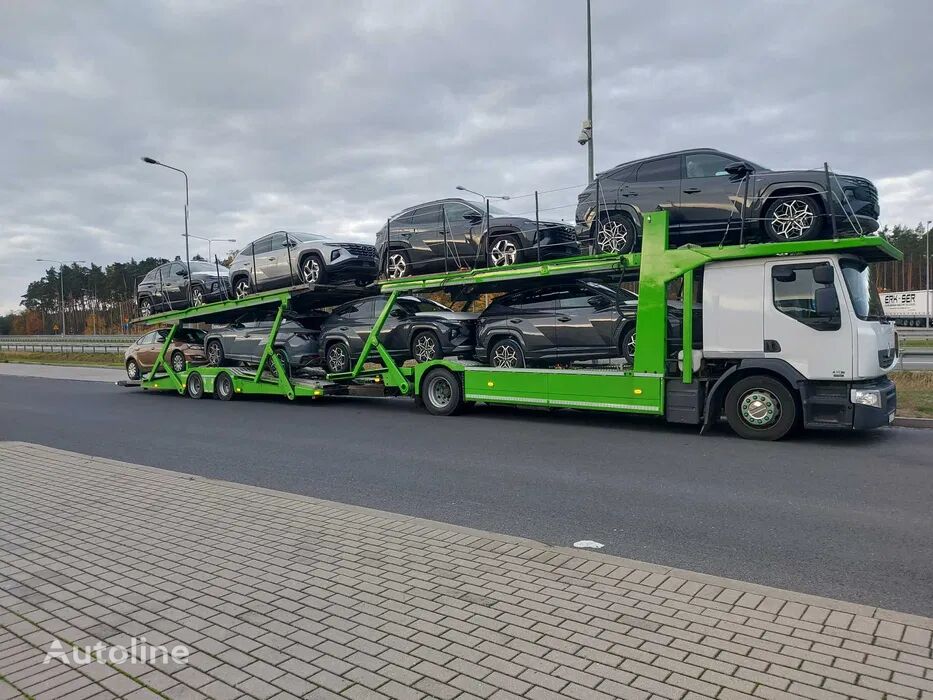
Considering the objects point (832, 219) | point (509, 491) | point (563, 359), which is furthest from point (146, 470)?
point (832, 219)

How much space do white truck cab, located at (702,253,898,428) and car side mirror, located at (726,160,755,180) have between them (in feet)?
3.78

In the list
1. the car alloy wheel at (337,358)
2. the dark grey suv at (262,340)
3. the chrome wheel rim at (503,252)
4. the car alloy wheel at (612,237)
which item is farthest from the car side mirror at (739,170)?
the dark grey suv at (262,340)

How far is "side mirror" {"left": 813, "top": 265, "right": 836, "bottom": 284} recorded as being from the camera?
9.12 meters

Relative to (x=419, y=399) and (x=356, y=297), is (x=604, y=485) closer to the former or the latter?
(x=419, y=399)

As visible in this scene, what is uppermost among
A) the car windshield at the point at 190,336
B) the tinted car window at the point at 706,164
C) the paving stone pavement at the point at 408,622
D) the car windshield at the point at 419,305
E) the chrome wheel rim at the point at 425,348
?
the tinted car window at the point at 706,164

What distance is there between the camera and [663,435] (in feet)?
34.5

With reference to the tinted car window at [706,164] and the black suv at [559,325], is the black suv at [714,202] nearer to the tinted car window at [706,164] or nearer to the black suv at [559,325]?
the tinted car window at [706,164]

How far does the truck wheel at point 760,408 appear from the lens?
9484 millimetres

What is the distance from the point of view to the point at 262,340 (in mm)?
16344

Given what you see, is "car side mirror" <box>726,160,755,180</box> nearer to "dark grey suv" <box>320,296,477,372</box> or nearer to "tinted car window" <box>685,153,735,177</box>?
"tinted car window" <box>685,153,735,177</box>

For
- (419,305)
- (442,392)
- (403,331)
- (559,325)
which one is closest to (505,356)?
(559,325)

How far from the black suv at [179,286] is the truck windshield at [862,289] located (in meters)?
13.5

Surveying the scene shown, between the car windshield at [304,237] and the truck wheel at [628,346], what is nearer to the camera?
the truck wheel at [628,346]

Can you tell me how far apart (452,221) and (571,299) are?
8.99ft
